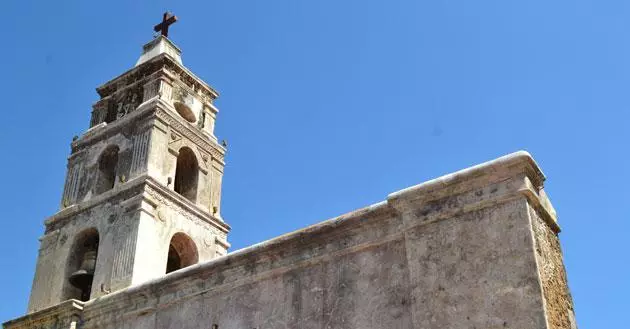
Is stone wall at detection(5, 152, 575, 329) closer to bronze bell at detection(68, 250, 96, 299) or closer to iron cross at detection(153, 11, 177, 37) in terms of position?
bronze bell at detection(68, 250, 96, 299)

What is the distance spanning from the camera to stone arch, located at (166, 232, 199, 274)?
13844mm

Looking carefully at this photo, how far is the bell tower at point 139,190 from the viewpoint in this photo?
12789mm

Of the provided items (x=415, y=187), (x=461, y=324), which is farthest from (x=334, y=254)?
(x=461, y=324)

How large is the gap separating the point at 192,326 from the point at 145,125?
23.3ft

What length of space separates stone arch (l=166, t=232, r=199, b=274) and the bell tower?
0.08ft

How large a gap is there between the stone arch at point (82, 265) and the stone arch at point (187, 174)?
2.08 m

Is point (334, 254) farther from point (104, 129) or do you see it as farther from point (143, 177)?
point (104, 129)

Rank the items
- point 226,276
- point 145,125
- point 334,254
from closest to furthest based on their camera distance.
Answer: point 334,254 → point 226,276 → point 145,125

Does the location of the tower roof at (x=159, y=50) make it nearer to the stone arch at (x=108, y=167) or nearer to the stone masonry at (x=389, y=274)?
the stone arch at (x=108, y=167)

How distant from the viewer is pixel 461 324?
19.7 ft

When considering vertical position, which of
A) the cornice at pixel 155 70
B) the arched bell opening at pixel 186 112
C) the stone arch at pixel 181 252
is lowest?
the stone arch at pixel 181 252

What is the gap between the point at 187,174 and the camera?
15.0 m

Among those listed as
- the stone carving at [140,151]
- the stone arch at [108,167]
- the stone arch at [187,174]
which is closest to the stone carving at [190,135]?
the stone arch at [187,174]

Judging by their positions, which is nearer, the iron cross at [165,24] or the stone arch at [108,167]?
the stone arch at [108,167]
